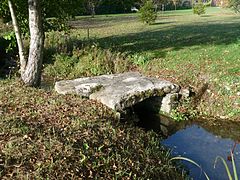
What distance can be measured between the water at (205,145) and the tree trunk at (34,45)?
4209 mm

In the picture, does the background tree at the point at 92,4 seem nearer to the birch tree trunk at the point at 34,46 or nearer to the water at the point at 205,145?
the birch tree trunk at the point at 34,46

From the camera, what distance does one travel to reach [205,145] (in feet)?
27.5

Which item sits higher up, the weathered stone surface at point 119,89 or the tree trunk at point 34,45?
the tree trunk at point 34,45

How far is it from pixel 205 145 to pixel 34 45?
17.5 ft

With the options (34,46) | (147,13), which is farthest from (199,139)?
(147,13)

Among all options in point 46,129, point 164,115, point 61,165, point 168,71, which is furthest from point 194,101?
point 61,165

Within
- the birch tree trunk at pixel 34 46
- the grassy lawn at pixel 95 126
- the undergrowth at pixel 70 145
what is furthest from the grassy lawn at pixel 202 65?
the birch tree trunk at pixel 34 46

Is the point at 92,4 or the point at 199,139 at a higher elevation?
the point at 92,4

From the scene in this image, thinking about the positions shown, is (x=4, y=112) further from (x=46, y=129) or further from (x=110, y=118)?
(x=110, y=118)

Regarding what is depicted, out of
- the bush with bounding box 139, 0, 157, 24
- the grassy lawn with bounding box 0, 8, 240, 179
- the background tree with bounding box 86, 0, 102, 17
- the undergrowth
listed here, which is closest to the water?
the grassy lawn with bounding box 0, 8, 240, 179

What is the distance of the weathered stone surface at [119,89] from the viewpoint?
9.19 m

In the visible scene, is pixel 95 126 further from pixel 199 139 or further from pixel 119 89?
pixel 199 139

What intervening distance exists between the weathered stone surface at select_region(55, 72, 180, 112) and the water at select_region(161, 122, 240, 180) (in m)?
1.37

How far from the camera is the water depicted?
7.02 metres
